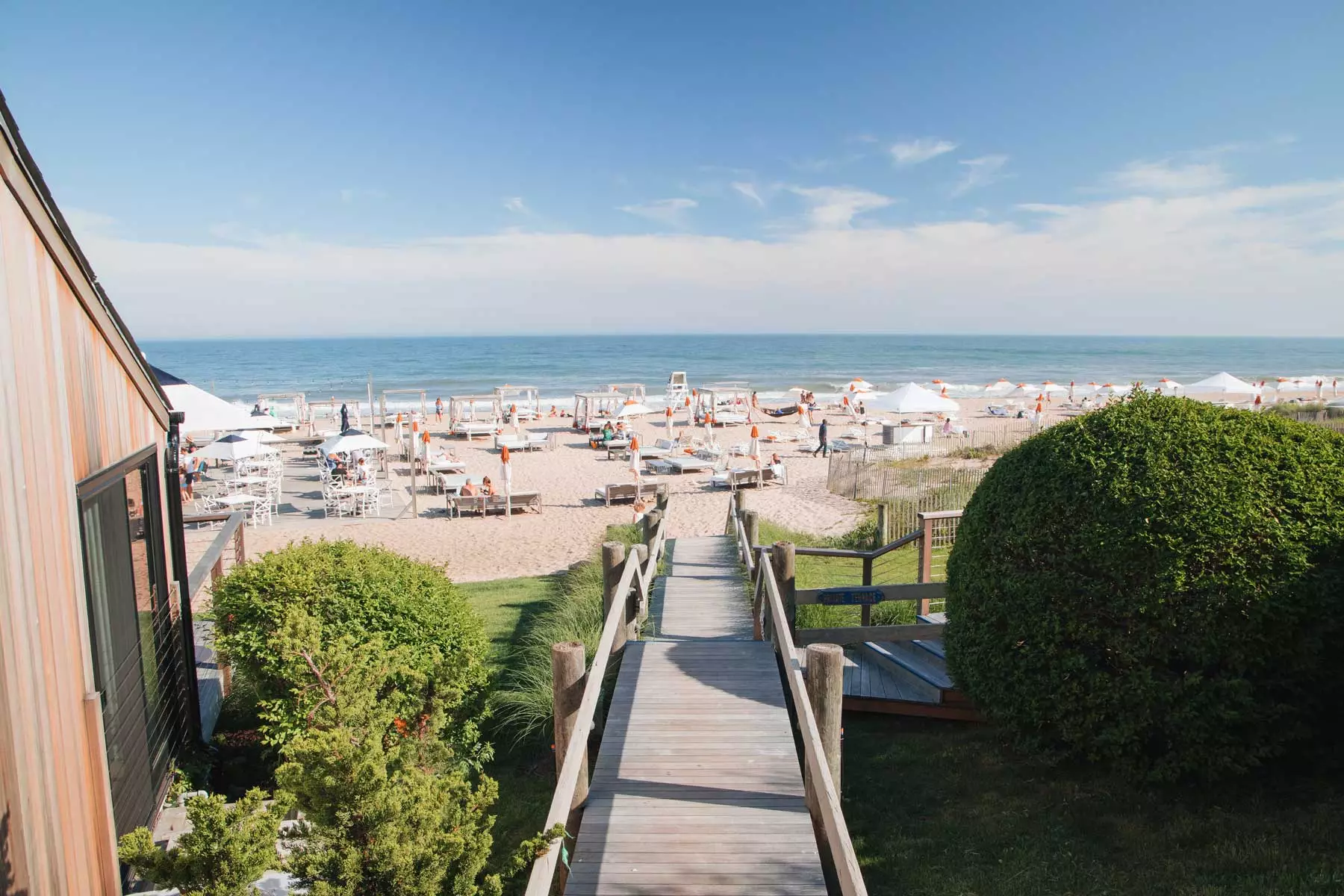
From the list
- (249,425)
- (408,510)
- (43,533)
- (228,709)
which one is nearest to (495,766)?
(228,709)

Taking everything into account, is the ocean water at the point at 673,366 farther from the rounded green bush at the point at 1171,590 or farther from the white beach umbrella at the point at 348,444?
the rounded green bush at the point at 1171,590

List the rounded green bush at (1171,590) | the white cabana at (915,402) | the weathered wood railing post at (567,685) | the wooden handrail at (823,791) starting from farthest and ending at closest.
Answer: the white cabana at (915,402) → the weathered wood railing post at (567,685) → the rounded green bush at (1171,590) → the wooden handrail at (823,791)

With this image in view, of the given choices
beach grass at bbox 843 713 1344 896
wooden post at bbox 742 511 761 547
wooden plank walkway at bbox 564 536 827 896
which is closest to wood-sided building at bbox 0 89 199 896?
wooden plank walkway at bbox 564 536 827 896

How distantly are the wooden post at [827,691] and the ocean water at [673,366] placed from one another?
49565 mm

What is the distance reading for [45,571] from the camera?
3344 millimetres

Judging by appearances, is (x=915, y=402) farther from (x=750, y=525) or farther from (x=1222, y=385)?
(x=750, y=525)

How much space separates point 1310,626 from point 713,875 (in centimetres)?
344

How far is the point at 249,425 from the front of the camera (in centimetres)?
1545

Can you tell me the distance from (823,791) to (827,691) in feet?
3.23

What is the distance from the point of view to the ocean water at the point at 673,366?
229ft

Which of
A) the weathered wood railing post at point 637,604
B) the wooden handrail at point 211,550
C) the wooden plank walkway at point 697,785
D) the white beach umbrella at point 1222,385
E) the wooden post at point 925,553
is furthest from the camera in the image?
the white beach umbrella at point 1222,385

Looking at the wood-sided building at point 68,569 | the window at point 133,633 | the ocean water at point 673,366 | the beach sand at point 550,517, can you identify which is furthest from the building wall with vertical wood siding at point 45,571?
the ocean water at point 673,366

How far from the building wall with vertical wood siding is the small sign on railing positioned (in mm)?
5356

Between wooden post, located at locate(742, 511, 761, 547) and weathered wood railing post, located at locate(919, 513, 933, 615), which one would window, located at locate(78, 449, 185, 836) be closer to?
wooden post, located at locate(742, 511, 761, 547)
